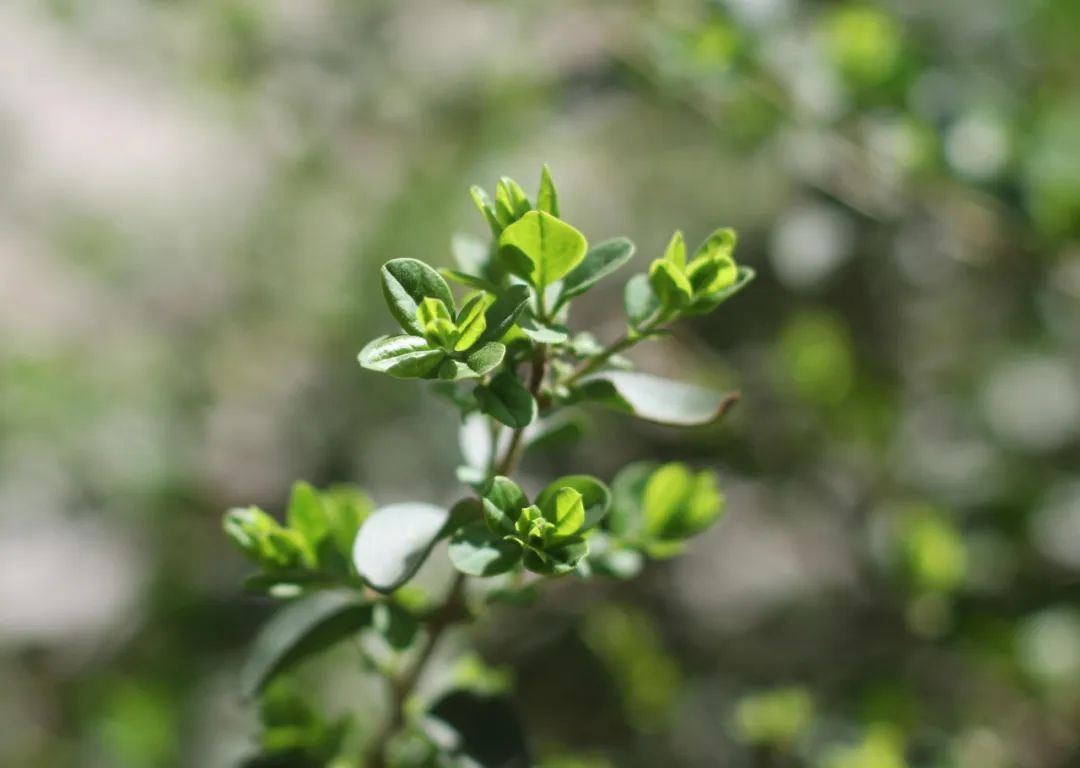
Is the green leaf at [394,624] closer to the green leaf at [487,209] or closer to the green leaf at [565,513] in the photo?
the green leaf at [565,513]

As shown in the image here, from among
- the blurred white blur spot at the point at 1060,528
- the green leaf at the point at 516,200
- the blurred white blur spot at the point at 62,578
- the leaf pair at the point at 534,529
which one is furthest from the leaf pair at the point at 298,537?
the blurred white blur spot at the point at 62,578

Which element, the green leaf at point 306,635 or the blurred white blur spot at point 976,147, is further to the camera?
the blurred white blur spot at point 976,147

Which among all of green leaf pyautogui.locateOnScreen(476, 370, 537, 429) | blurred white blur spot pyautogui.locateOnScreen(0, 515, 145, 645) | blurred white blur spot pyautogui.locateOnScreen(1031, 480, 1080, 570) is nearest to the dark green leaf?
green leaf pyautogui.locateOnScreen(476, 370, 537, 429)

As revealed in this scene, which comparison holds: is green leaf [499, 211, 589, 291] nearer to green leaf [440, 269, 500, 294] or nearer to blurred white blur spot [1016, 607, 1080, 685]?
green leaf [440, 269, 500, 294]

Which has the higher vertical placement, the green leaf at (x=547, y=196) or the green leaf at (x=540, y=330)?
the green leaf at (x=547, y=196)

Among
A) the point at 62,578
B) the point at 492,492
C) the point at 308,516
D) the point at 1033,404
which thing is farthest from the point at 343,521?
the point at 62,578

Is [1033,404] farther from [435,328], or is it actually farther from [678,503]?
[435,328]
